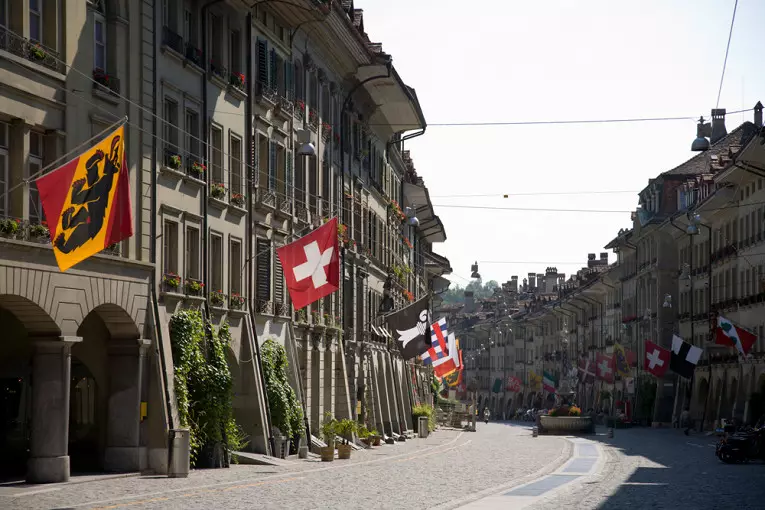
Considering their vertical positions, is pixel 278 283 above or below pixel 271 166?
below

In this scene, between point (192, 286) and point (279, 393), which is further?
point (279, 393)

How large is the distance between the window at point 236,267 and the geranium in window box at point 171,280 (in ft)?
17.6

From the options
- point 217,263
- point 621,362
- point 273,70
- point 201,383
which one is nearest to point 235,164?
point 217,263

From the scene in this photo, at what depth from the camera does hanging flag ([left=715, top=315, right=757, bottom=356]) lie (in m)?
62.9

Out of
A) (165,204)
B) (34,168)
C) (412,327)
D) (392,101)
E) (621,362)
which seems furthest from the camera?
(621,362)

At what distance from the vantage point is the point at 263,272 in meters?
42.8

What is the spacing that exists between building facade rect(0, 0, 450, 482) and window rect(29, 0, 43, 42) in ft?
0.10

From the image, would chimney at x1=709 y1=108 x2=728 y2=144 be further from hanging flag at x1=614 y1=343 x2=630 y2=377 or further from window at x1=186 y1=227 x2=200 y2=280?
window at x1=186 y1=227 x2=200 y2=280

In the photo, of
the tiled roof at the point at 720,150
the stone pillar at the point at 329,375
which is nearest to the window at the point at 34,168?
the stone pillar at the point at 329,375

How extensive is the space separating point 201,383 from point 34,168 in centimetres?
865

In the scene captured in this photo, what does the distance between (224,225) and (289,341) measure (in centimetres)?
696

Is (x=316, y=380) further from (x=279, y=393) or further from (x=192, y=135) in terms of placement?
(x=192, y=135)

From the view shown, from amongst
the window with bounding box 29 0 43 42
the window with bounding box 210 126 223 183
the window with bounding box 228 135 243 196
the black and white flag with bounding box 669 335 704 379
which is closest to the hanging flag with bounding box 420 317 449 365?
the black and white flag with bounding box 669 335 704 379

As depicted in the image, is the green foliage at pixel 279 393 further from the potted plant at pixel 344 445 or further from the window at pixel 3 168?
the window at pixel 3 168
